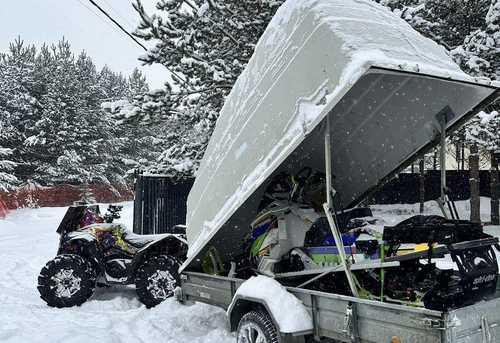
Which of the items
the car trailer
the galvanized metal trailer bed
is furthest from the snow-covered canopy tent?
the galvanized metal trailer bed

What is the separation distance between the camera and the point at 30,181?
1369 inches

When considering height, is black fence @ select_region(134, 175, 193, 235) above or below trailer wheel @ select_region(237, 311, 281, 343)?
above

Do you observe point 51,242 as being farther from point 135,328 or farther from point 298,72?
point 298,72

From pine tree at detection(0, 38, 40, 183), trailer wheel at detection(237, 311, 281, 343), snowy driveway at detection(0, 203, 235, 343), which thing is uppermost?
pine tree at detection(0, 38, 40, 183)

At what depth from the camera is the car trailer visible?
357 centimetres

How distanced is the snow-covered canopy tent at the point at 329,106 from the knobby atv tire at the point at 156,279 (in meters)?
1.61

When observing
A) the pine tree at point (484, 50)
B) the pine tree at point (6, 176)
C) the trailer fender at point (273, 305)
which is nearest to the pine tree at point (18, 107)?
the pine tree at point (6, 176)

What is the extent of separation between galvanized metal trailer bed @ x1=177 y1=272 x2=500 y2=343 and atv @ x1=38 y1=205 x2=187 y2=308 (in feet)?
10.6

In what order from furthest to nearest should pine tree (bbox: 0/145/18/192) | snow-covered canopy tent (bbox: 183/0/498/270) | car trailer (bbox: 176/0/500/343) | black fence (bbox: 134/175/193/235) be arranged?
pine tree (bbox: 0/145/18/192) → black fence (bbox: 134/175/193/235) → snow-covered canopy tent (bbox: 183/0/498/270) → car trailer (bbox: 176/0/500/343)

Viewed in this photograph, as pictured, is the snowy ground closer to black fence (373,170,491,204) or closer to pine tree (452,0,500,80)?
pine tree (452,0,500,80)

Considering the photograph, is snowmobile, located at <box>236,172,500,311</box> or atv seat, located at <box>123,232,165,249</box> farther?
atv seat, located at <box>123,232,165,249</box>

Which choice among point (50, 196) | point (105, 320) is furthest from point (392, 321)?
point (50, 196)

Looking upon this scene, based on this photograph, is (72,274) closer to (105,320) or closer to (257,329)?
(105,320)

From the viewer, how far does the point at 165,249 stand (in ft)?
26.6
